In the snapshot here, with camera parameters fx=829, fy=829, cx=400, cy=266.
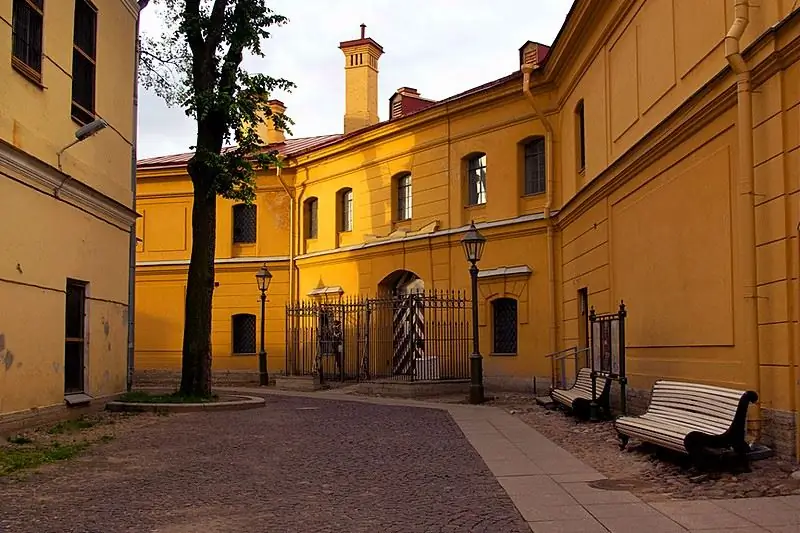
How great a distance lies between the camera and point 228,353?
2728 cm

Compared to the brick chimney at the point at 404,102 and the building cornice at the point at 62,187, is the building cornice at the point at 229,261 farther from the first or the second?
the building cornice at the point at 62,187

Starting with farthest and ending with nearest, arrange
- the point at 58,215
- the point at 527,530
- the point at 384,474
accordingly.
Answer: the point at 58,215 → the point at 384,474 → the point at 527,530

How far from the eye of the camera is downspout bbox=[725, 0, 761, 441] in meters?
8.45

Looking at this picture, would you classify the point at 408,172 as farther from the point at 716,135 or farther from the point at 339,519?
the point at 339,519

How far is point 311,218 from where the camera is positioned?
88.2 feet

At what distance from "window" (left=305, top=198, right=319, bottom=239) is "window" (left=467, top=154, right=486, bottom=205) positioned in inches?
272

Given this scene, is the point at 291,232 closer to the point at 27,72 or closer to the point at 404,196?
the point at 404,196

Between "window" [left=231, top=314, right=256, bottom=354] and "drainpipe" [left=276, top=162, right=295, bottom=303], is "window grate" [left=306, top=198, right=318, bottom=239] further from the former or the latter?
"window" [left=231, top=314, right=256, bottom=354]

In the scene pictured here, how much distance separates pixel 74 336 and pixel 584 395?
8051 mm

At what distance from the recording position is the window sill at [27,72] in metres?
10.6

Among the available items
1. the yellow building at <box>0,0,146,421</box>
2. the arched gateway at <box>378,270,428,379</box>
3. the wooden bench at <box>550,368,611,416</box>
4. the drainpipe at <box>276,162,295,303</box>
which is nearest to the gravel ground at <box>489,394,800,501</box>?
the wooden bench at <box>550,368,611,416</box>

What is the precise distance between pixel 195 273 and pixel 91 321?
2.72m

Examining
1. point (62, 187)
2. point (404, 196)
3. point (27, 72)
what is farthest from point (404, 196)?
point (27, 72)

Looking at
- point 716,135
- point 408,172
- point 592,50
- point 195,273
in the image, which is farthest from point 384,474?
point 408,172
